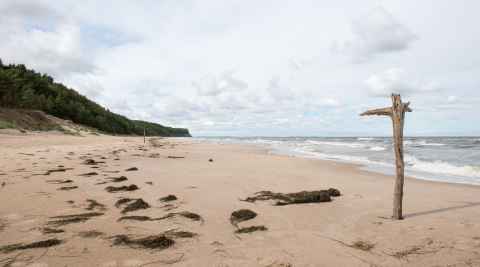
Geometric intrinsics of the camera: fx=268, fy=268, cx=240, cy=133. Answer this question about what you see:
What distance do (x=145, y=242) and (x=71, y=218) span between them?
1837 mm

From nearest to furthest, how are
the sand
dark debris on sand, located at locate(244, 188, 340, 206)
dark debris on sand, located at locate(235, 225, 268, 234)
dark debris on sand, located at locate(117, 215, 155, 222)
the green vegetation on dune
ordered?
the sand → dark debris on sand, located at locate(235, 225, 268, 234) → dark debris on sand, located at locate(117, 215, 155, 222) → dark debris on sand, located at locate(244, 188, 340, 206) → the green vegetation on dune

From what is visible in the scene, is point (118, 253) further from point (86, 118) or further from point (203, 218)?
point (86, 118)

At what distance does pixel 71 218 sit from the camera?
470 cm

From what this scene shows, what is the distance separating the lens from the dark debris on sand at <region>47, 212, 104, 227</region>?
175 inches

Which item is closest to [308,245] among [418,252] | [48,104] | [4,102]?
[418,252]

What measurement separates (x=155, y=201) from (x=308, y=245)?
3733 mm

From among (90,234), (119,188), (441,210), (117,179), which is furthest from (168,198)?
(441,210)

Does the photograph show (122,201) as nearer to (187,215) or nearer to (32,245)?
(187,215)

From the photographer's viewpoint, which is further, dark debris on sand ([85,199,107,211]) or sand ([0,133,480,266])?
dark debris on sand ([85,199,107,211])

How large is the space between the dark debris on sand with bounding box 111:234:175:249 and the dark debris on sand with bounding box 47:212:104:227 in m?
1.15

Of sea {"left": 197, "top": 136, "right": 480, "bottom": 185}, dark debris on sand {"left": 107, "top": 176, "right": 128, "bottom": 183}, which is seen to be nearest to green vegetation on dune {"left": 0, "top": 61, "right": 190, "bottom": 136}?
dark debris on sand {"left": 107, "top": 176, "right": 128, "bottom": 183}

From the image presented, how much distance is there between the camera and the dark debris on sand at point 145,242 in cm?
375

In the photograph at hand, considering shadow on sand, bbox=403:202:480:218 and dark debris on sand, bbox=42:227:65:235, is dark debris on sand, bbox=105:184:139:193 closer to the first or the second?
dark debris on sand, bbox=42:227:65:235

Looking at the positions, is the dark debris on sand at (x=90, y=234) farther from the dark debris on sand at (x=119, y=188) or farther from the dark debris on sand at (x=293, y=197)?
the dark debris on sand at (x=293, y=197)
